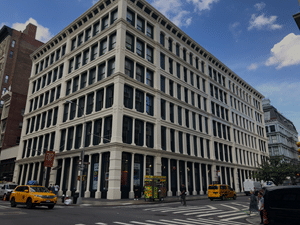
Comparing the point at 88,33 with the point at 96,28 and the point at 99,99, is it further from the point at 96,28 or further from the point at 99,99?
the point at 99,99

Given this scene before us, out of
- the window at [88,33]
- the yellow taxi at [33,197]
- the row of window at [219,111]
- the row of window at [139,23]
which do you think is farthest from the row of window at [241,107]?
the yellow taxi at [33,197]

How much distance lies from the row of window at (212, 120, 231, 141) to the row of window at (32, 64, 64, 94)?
106 ft

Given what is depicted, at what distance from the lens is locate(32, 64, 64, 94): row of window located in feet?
145

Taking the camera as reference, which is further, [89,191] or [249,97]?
[249,97]

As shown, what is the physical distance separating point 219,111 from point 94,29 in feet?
103

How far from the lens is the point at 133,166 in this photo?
29.6 m

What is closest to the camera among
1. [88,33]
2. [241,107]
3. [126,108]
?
[126,108]

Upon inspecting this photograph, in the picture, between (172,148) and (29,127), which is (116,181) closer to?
(172,148)

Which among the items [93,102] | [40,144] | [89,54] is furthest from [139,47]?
[40,144]

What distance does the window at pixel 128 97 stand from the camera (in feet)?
103

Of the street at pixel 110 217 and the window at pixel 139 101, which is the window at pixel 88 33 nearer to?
the window at pixel 139 101

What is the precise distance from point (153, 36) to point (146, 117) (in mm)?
14656

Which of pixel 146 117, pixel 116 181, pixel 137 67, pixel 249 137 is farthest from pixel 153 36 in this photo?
pixel 249 137

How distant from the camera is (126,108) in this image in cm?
3041
